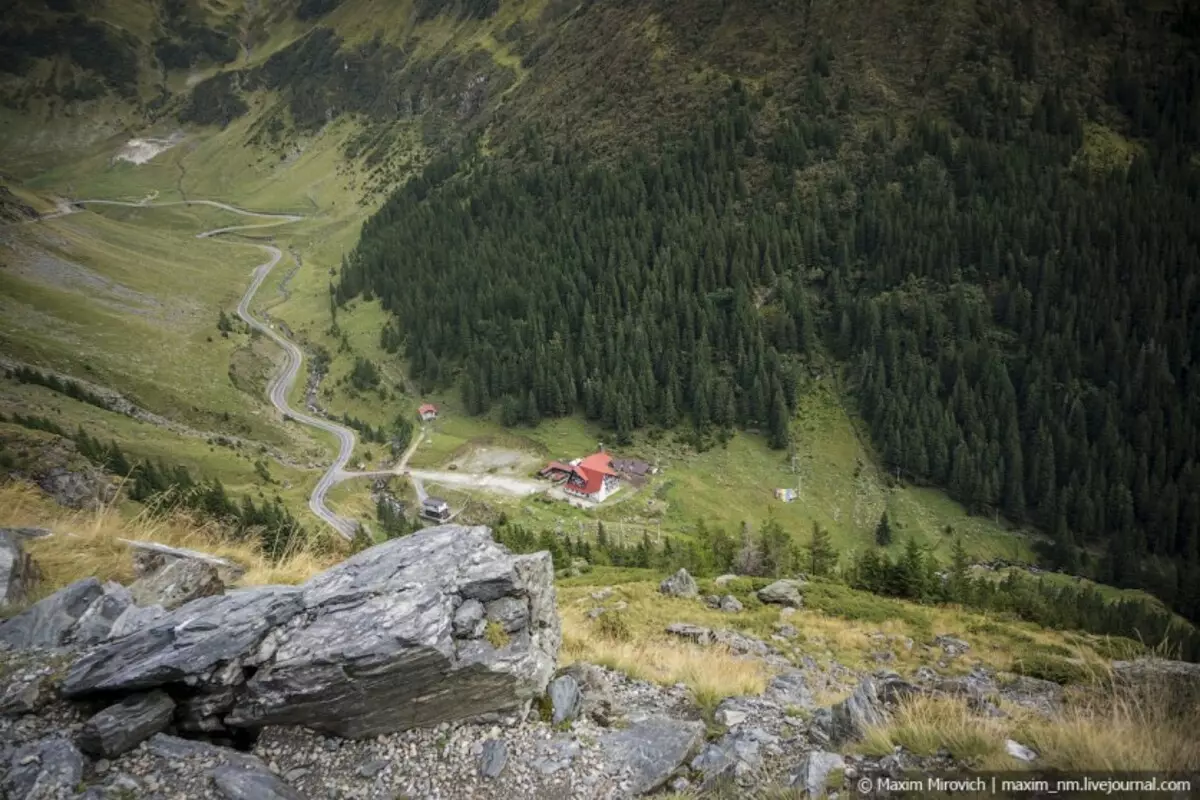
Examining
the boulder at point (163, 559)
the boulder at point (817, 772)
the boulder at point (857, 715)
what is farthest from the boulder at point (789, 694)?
the boulder at point (163, 559)

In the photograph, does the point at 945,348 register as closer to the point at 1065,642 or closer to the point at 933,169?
the point at 933,169

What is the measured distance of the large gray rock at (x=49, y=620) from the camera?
1029cm

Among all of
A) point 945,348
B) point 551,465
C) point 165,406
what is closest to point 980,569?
point 945,348

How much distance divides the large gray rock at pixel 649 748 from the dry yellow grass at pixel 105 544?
8.71 meters

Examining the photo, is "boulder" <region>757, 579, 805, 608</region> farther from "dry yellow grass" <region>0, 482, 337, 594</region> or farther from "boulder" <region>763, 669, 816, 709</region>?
"dry yellow grass" <region>0, 482, 337, 594</region>

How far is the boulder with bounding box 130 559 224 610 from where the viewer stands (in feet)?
40.4

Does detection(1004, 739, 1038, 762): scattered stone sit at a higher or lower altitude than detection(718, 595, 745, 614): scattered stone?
higher

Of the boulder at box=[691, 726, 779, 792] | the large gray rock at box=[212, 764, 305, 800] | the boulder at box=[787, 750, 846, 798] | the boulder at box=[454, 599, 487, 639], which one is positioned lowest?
the boulder at box=[691, 726, 779, 792]

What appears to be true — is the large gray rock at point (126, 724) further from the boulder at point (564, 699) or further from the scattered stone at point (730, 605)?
the scattered stone at point (730, 605)

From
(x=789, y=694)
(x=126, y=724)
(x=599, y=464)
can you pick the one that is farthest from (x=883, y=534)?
(x=126, y=724)

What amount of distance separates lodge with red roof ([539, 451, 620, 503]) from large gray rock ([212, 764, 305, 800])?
2785 inches

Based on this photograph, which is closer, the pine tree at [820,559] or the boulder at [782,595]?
the boulder at [782,595]

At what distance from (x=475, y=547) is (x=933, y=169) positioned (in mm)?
141918

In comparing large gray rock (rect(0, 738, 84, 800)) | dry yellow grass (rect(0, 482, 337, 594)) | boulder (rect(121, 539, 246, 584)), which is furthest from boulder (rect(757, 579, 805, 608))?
large gray rock (rect(0, 738, 84, 800))
